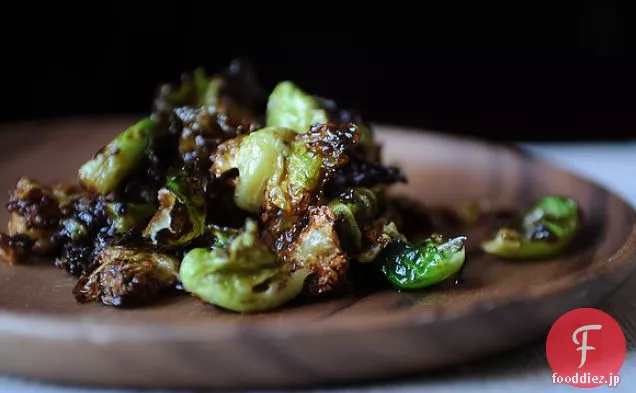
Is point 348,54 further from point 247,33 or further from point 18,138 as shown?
point 18,138

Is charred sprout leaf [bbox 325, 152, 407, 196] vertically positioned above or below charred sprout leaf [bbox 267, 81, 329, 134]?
below

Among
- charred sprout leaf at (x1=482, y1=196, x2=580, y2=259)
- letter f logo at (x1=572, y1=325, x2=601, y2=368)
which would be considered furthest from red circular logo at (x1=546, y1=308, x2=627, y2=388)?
charred sprout leaf at (x1=482, y1=196, x2=580, y2=259)

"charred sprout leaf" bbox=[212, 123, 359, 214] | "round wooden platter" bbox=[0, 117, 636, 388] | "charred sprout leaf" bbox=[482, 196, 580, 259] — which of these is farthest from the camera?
"charred sprout leaf" bbox=[482, 196, 580, 259]

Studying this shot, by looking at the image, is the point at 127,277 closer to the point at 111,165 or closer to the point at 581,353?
the point at 111,165

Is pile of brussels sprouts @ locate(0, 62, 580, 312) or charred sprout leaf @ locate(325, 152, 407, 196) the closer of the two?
pile of brussels sprouts @ locate(0, 62, 580, 312)

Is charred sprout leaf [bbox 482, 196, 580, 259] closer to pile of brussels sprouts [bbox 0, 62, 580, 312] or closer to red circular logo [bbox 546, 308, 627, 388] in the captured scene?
pile of brussels sprouts [bbox 0, 62, 580, 312]

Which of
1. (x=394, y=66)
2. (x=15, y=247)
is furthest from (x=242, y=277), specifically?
(x=394, y=66)
